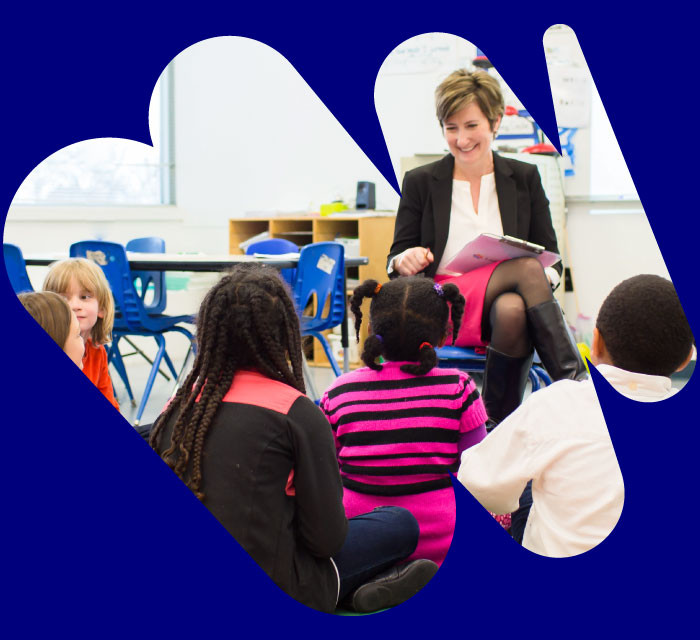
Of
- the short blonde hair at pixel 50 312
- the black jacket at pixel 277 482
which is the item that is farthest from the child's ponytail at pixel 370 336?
the short blonde hair at pixel 50 312

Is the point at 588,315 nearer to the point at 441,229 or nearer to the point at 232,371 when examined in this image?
the point at 441,229

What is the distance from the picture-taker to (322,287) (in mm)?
1725

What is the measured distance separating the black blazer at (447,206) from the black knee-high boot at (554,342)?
72 mm

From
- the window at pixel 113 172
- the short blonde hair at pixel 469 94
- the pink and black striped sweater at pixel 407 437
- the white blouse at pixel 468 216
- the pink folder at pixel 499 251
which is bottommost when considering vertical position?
the pink and black striped sweater at pixel 407 437

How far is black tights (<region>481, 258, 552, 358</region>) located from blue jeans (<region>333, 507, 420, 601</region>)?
0.31 metres

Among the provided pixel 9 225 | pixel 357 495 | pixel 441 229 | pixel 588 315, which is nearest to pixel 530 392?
pixel 588 315

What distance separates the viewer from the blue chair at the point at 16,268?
0.96m

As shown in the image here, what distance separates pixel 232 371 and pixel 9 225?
1.11ft

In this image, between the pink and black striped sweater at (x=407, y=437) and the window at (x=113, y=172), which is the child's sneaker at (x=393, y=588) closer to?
the pink and black striped sweater at (x=407, y=437)

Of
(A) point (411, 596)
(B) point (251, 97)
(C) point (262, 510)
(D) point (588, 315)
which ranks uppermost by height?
(B) point (251, 97)

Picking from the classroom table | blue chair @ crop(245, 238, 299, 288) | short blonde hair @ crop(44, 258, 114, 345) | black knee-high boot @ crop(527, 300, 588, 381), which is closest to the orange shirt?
short blonde hair @ crop(44, 258, 114, 345)

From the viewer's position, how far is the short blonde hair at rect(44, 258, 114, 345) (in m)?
1.07

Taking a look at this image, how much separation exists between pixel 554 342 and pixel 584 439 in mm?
141

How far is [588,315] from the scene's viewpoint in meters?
1.09
